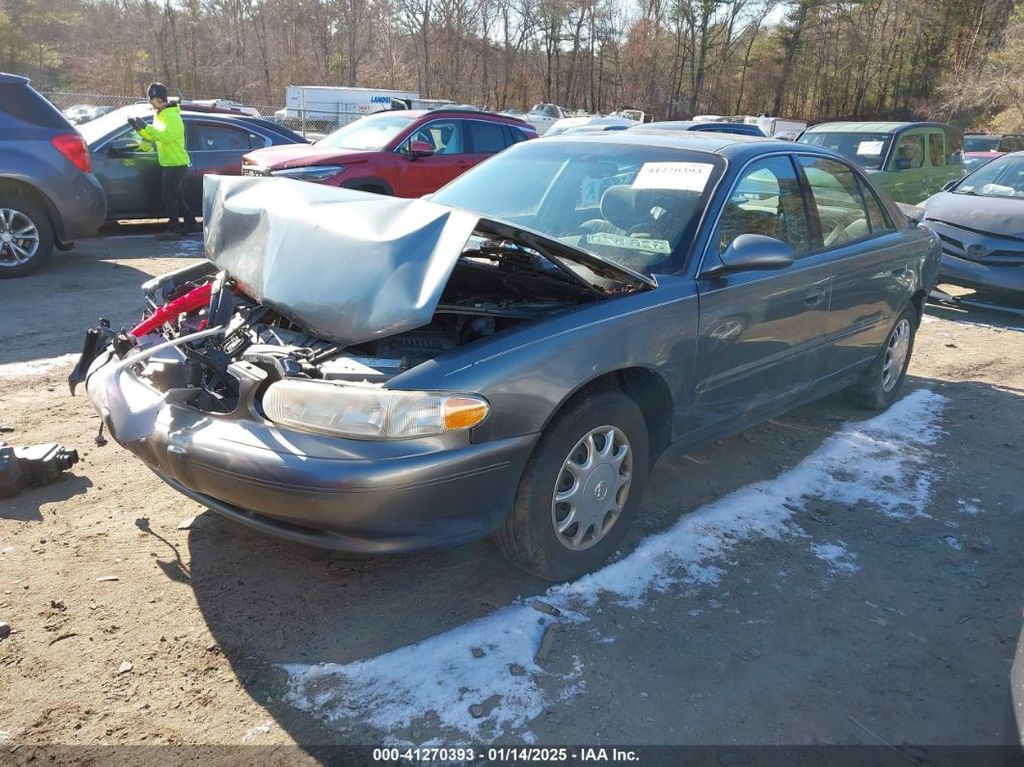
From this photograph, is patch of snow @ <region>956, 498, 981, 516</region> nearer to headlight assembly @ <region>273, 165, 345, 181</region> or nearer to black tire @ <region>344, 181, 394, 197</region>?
black tire @ <region>344, 181, 394, 197</region>

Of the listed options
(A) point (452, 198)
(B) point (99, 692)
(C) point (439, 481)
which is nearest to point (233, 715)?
(B) point (99, 692)

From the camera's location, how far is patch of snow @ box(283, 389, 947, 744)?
8.09 feet

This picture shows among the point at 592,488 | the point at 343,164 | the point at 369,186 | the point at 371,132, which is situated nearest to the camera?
the point at 592,488

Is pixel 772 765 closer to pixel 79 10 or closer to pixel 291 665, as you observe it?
pixel 291 665

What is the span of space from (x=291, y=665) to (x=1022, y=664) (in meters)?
2.13

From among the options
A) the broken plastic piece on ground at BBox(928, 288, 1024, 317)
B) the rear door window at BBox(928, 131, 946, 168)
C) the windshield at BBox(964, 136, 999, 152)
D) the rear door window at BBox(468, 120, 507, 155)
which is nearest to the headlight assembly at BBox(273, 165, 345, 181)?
the rear door window at BBox(468, 120, 507, 155)

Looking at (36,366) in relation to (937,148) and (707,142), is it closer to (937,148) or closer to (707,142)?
(707,142)

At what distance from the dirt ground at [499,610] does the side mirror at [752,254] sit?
122 cm

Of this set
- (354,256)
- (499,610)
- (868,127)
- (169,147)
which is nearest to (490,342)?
(354,256)

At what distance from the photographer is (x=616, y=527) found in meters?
3.32

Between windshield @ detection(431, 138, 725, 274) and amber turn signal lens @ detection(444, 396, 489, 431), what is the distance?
119 centimetres

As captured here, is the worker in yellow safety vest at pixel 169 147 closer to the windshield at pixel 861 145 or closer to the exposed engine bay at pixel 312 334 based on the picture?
the exposed engine bay at pixel 312 334

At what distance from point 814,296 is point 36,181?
715 cm

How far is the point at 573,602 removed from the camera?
3.05 m
